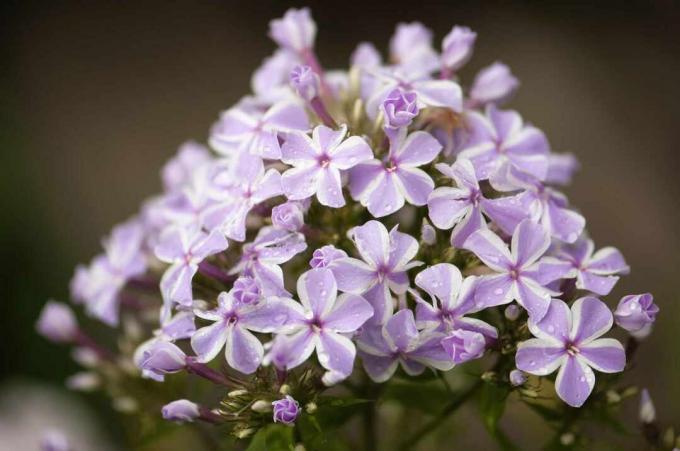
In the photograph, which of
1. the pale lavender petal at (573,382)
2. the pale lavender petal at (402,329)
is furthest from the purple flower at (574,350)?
the pale lavender petal at (402,329)

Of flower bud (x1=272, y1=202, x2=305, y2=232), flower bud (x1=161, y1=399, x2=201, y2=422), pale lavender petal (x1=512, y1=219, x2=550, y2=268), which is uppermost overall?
flower bud (x1=272, y1=202, x2=305, y2=232)

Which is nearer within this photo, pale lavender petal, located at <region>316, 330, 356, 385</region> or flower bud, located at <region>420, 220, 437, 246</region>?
pale lavender petal, located at <region>316, 330, 356, 385</region>

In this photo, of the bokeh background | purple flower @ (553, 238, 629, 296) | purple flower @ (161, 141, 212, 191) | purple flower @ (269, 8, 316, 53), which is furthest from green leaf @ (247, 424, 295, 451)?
the bokeh background

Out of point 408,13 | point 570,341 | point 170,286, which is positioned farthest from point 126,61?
point 570,341

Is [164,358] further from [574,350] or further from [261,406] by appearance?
[574,350]

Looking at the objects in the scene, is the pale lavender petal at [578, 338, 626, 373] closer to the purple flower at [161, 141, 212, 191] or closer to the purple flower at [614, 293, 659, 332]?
the purple flower at [614, 293, 659, 332]

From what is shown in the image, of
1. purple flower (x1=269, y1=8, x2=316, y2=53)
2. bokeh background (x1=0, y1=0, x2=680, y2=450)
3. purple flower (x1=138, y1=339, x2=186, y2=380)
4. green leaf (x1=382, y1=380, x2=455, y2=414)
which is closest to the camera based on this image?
purple flower (x1=138, y1=339, x2=186, y2=380)

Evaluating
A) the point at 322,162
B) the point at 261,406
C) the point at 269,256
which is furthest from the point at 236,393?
the point at 322,162

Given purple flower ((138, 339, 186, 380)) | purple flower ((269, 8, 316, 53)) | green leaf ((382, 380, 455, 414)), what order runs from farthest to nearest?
1. purple flower ((269, 8, 316, 53))
2. green leaf ((382, 380, 455, 414))
3. purple flower ((138, 339, 186, 380))
